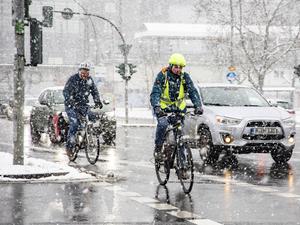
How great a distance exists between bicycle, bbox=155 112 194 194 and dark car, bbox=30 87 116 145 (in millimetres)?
8449

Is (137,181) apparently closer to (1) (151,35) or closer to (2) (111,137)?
(2) (111,137)

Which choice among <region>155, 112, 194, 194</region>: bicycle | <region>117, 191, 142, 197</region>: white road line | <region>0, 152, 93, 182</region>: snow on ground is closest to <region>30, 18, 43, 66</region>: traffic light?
<region>0, 152, 93, 182</region>: snow on ground

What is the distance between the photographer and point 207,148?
13945mm

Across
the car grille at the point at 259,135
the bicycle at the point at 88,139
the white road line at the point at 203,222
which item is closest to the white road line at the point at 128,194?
the white road line at the point at 203,222

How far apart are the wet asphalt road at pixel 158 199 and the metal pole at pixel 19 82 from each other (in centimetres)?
130

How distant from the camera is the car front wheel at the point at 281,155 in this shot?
1391 cm

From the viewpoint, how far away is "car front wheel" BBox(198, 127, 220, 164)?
13852 millimetres

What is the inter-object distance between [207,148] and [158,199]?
16.6 feet

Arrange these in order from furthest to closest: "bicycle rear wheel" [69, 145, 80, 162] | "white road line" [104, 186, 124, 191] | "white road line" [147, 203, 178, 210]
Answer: "bicycle rear wheel" [69, 145, 80, 162] < "white road line" [104, 186, 124, 191] < "white road line" [147, 203, 178, 210]

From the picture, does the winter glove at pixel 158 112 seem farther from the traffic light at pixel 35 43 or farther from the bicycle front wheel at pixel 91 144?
the bicycle front wheel at pixel 91 144

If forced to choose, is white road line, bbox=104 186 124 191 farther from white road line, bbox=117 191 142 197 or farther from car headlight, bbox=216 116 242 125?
car headlight, bbox=216 116 242 125

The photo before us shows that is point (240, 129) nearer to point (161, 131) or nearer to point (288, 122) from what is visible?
point (288, 122)

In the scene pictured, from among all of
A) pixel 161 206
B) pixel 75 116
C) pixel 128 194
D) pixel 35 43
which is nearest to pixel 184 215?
pixel 161 206

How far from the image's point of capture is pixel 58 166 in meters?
12.0
